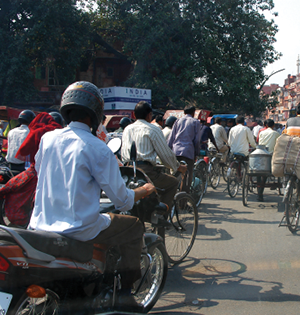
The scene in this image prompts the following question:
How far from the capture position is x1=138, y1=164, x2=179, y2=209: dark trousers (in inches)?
157

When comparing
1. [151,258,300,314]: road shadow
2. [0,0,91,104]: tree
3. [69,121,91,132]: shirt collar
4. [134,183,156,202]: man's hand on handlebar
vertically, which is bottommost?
[151,258,300,314]: road shadow

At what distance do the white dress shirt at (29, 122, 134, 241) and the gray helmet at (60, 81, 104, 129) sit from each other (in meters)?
0.15

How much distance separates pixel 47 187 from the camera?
212 centimetres

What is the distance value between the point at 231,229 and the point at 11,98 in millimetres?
18937

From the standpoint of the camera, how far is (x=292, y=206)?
5.43 metres

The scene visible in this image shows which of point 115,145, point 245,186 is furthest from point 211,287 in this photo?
point 245,186

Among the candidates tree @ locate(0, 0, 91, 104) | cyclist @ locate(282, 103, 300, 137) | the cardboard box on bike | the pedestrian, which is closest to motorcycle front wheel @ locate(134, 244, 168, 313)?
the cardboard box on bike

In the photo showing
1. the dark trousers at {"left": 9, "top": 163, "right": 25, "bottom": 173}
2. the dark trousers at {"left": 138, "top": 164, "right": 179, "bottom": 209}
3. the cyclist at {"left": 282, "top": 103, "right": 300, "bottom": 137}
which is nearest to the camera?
the dark trousers at {"left": 138, "top": 164, "right": 179, "bottom": 209}

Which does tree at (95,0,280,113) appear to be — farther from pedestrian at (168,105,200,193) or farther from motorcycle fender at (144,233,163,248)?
motorcycle fender at (144,233,163,248)

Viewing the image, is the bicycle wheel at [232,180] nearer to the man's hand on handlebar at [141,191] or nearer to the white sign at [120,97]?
the man's hand on handlebar at [141,191]

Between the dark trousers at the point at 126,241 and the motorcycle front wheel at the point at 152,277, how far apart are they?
25 cm

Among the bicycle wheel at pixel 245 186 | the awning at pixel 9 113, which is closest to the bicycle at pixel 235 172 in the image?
the bicycle wheel at pixel 245 186

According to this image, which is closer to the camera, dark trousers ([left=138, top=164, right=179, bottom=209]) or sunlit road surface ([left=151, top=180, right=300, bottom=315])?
sunlit road surface ([left=151, top=180, right=300, bottom=315])

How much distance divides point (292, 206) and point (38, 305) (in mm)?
4361
